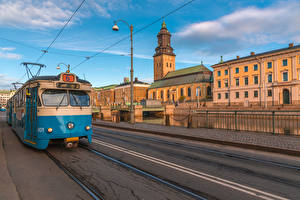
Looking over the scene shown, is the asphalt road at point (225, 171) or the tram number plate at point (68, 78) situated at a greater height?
the tram number plate at point (68, 78)

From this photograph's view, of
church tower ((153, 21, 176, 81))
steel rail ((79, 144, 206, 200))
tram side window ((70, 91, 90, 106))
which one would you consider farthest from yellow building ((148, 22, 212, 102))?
steel rail ((79, 144, 206, 200))

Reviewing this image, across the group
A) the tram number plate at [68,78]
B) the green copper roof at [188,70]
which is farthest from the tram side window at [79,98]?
the green copper roof at [188,70]

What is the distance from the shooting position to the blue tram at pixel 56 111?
727 centimetres

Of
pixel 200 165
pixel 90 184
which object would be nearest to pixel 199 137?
pixel 200 165

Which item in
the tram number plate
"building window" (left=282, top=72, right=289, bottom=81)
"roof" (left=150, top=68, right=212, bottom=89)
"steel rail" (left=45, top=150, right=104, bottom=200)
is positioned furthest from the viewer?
"roof" (left=150, top=68, right=212, bottom=89)

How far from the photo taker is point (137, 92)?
107875 millimetres

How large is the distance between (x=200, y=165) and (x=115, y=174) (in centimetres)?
264

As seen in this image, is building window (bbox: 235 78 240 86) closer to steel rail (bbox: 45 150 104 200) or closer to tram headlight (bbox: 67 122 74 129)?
tram headlight (bbox: 67 122 74 129)

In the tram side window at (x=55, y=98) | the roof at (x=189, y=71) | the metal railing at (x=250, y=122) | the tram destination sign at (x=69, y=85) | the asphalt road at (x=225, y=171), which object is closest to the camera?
the asphalt road at (x=225, y=171)

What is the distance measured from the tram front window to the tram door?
1.33 metres

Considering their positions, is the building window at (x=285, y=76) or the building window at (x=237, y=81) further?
the building window at (x=237, y=81)

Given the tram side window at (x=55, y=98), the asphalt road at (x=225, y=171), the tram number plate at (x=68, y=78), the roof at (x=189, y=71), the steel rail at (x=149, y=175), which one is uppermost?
the roof at (x=189, y=71)

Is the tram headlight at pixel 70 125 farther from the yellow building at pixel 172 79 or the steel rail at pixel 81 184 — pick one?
the yellow building at pixel 172 79

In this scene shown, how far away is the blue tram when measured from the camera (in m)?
7.27
